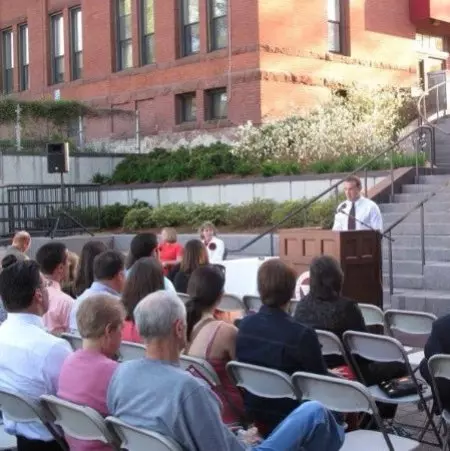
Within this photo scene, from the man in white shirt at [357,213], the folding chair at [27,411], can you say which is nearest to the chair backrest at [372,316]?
the folding chair at [27,411]

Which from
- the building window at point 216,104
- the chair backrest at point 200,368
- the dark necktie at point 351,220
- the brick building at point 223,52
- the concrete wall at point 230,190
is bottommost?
the chair backrest at point 200,368

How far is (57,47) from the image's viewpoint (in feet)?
98.2

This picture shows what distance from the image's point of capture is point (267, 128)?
68.2ft

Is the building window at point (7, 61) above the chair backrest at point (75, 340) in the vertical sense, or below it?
above

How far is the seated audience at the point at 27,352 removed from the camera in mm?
4609

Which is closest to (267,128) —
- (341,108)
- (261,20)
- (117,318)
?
(341,108)

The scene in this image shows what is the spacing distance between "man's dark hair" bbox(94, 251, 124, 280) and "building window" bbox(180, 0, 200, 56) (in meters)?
18.3

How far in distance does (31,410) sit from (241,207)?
13454mm

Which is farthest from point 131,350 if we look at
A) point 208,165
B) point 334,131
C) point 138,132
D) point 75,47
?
point 75,47

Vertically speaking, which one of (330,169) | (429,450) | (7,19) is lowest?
(429,450)

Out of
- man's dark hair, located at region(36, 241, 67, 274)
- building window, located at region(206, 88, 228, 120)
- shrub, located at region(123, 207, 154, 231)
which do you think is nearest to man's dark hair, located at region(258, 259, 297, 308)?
man's dark hair, located at region(36, 241, 67, 274)

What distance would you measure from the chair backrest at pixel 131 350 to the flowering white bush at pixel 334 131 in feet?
44.6

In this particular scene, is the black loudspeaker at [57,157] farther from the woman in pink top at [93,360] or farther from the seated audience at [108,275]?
the woman in pink top at [93,360]

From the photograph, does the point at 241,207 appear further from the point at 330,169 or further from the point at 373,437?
Answer: the point at 373,437
